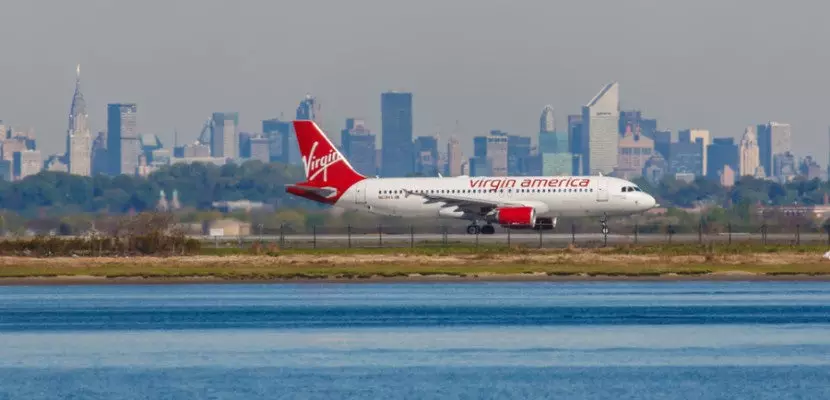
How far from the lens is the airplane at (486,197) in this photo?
95.2m

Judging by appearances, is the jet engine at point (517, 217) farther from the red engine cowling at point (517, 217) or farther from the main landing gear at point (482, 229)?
the main landing gear at point (482, 229)

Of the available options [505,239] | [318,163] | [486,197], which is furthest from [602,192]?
[318,163]

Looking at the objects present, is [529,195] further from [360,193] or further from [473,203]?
[360,193]

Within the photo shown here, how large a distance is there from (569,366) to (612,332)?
794 centimetres

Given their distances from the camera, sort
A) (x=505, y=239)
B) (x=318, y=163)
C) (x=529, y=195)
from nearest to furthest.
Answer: (x=505, y=239) → (x=529, y=195) → (x=318, y=163)

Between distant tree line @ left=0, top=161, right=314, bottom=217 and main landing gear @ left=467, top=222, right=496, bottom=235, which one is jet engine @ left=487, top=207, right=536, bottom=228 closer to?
main landing gear @ left=467, top=222, right=496, bottom=235

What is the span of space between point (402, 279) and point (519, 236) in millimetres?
24541

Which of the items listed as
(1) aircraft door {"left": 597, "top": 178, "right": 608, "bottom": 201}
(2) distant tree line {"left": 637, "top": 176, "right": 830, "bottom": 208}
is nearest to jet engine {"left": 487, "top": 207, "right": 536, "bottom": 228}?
(1) aircraft door {"left": 597, "top": 178, "right": 608, "bottom": 201}

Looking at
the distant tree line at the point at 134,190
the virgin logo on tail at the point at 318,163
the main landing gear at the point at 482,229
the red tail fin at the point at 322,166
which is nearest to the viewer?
the main landing gear at the point at 482,229

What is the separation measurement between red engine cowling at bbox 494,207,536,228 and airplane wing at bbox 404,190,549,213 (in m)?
0.70

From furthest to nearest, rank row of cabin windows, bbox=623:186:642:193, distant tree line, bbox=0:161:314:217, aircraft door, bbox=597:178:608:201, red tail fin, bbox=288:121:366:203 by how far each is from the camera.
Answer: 1. distant tree line, bbox=0:161:314:217
2. red tail fin, bbox=288:121:366:203
3. row of cabin windows, bbox=623:186:642:193
4. aircraft door, bbox=597:178:608:201

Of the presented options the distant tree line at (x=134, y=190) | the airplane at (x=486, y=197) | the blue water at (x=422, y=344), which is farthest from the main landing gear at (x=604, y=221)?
the blue water at (x=422, y=344)

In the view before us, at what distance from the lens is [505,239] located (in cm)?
9419

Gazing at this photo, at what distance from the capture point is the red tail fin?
10175cm
